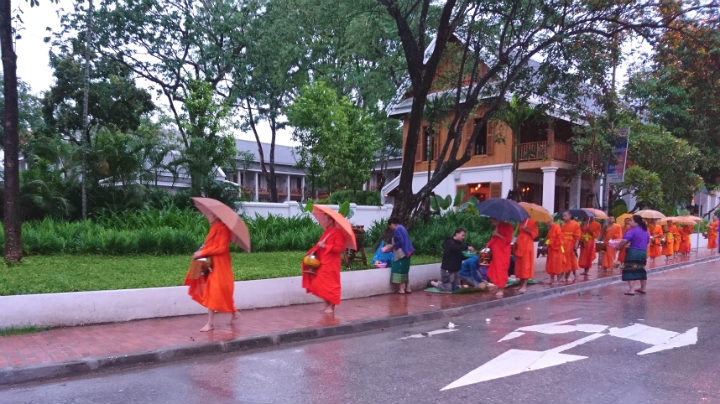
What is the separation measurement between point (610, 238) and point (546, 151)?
7.71 m

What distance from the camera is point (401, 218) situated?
13680mm

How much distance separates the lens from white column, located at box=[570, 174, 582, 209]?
25062mm

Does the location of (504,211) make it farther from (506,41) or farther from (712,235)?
(712,235)

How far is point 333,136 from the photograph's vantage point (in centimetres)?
2389

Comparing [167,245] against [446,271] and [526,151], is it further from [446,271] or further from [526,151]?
[526,151]

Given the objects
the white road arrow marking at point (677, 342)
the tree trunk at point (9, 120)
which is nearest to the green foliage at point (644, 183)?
the white road arrow marking at point (677, 342)

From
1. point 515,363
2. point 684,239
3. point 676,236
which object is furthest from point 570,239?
point 684,239

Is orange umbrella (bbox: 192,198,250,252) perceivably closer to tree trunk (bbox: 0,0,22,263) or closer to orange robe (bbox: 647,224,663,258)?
tree trunk (bbox: 0,0,22,263)

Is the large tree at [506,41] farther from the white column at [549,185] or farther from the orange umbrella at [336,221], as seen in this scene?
the white column at [549,185]

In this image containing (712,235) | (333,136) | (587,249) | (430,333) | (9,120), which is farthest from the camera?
(712,235)

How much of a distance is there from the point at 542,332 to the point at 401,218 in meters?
6.37

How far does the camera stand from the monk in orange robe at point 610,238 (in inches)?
617

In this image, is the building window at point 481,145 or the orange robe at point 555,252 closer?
the orange robe at point 555,252

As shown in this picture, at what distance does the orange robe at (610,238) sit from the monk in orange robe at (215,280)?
39.0 feet
